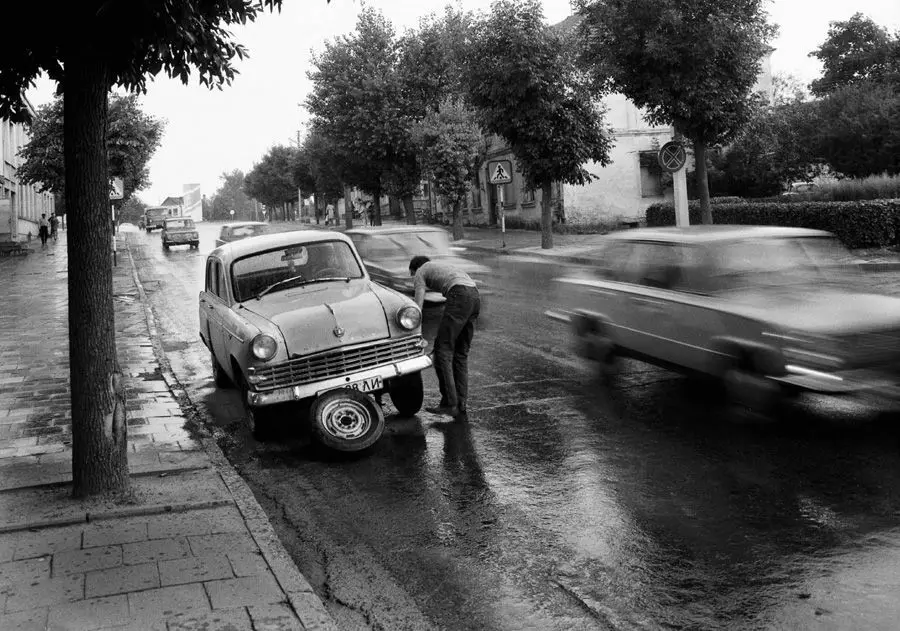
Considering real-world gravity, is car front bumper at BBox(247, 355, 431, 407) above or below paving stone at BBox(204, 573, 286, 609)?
above

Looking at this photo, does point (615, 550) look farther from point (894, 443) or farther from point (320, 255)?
point (320, 255)

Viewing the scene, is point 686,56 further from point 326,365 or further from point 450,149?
point 326,365

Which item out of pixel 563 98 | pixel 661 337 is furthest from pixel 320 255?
pixel 563 98

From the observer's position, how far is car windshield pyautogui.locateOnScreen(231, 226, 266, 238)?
26750 millimetres

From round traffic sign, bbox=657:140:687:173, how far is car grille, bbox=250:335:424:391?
1491 centimetres

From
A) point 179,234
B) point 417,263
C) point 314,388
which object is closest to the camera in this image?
point 314,388

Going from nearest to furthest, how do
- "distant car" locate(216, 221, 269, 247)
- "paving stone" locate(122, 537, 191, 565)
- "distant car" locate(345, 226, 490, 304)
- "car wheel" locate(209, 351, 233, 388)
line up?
"paving stone" locate(122, 537, 191, 565)
"car wheel" locate(209, 351, 233, 388)
"distant car" locate(345, 226, 490, 304)
"distant car" locate(216, 221, 269, 247)

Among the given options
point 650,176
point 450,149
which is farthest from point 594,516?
point 650,176

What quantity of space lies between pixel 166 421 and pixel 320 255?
2165mm

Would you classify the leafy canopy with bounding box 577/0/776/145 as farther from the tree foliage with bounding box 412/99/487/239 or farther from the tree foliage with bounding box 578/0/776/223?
the tree foliage with bounding box 412/99/487/239

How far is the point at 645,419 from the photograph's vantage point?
7922mm

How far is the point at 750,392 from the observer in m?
7.50

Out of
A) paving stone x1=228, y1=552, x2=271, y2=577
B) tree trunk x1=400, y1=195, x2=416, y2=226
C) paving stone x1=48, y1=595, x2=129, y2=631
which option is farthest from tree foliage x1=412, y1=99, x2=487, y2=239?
paving stone x1=48, y1=595, x2=129, y2=631

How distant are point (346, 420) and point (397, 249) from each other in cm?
839
